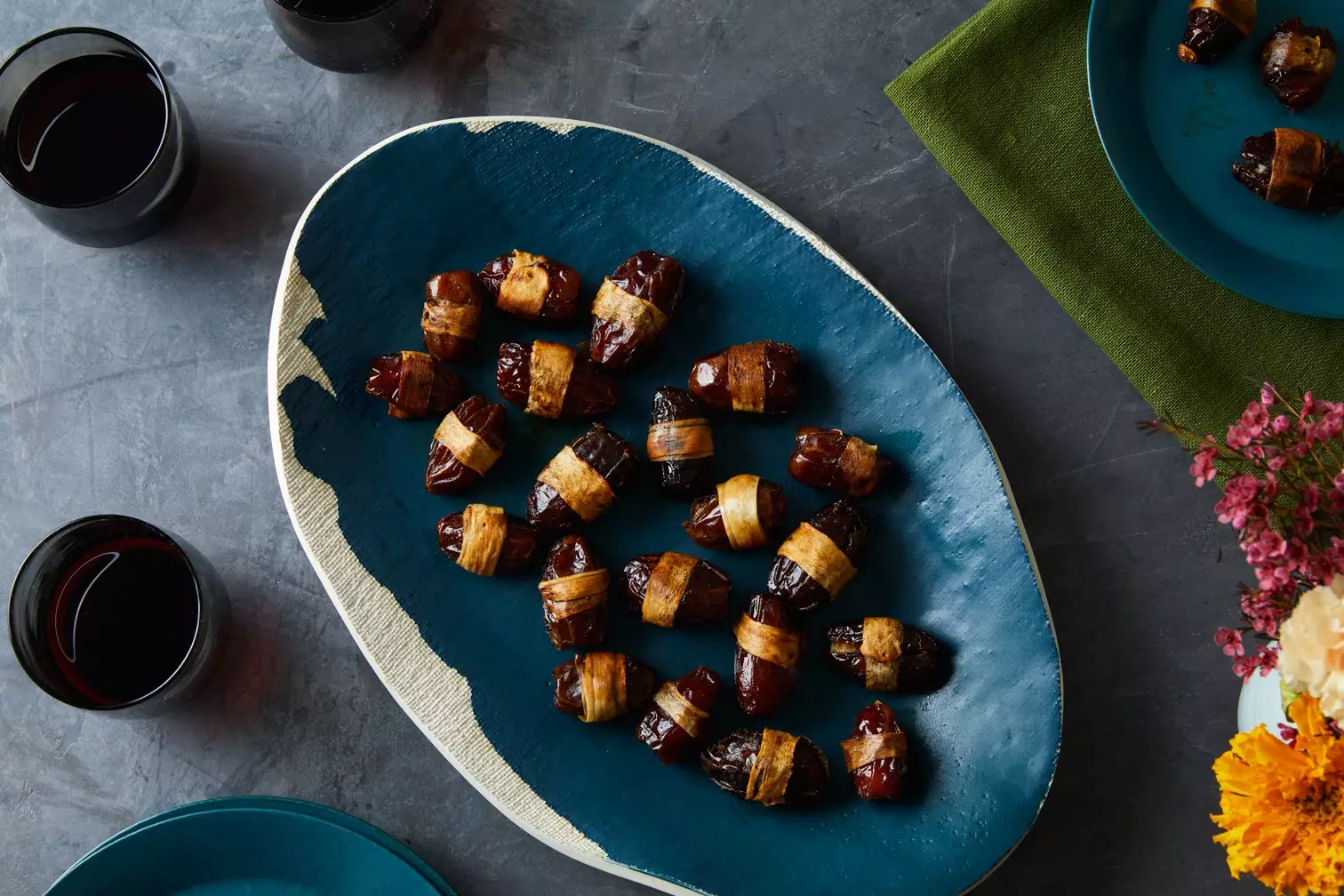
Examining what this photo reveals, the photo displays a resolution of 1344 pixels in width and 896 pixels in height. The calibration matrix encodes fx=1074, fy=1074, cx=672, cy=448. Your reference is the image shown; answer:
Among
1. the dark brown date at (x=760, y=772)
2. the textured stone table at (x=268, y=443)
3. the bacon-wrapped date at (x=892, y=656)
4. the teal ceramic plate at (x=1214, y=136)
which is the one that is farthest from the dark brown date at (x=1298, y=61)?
the dark brown date at (x=760, y=772)

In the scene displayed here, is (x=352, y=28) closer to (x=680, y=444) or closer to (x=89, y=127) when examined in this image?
(x=89, y=127)

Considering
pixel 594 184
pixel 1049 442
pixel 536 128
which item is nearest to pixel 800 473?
pixel 1049 442

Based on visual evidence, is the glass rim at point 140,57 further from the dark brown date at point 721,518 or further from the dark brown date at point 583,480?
the dark brown date at point 721,518

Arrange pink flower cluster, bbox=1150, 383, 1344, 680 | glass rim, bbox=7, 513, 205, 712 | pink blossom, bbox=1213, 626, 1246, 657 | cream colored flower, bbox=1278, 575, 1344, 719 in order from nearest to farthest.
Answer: cream colored flower, bbox=1278, 575, 1344, 719 < pink flower cluster, bbox=1150, 383, 1344, 680 < pink blossom, bbox=1213, 626, 1246, 657 < glass rim, bbox=7, 513, 205, 712

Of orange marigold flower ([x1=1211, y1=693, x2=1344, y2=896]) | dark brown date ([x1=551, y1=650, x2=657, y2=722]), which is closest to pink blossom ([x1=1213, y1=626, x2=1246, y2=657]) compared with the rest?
orange marigold flower ([x1=1211, y1=693, x2=1344, y2=896])

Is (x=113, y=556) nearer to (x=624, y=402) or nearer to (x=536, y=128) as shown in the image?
(x=624, y=402)

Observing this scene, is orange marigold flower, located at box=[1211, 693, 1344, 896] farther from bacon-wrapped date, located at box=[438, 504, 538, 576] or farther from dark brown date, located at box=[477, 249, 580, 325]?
dark brown date, located at box=[477, 249, 580, 325]
